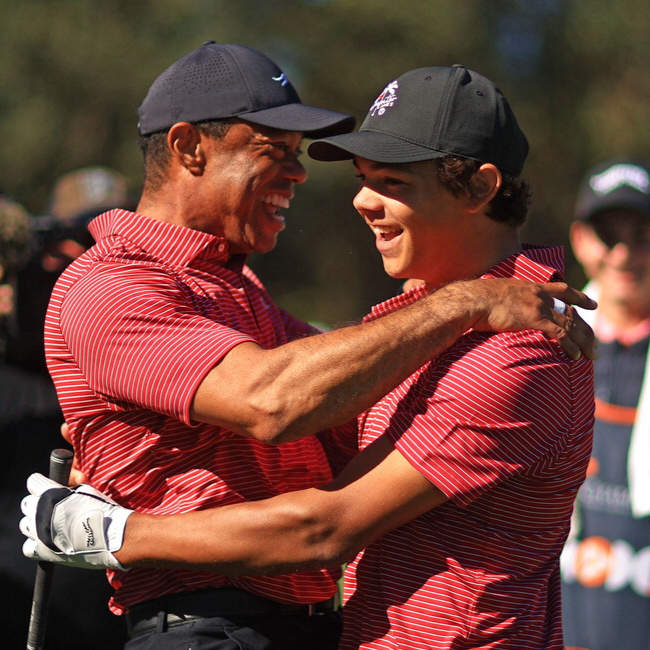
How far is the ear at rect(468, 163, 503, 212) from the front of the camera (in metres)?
2.59

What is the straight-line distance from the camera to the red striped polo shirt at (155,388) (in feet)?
8.02

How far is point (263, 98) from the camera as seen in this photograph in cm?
312

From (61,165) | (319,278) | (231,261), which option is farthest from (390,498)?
(61,165)

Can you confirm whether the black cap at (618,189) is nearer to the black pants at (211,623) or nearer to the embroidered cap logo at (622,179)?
the embroidered cap logo at (622,179)

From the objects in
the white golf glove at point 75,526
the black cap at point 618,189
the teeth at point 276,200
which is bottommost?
the white golf glove at point 75,526

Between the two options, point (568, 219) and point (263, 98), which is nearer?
point (263, 98)

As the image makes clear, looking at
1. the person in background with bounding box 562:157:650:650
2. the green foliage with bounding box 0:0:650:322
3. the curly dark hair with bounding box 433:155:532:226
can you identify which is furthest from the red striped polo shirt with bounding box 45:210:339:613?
the green foliage with bounding box 0:0:650:322

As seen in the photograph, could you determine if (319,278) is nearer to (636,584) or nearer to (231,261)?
(636,584)

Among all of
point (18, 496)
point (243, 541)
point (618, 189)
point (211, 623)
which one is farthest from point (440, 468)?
point (618, 189)

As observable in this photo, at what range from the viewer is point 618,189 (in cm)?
539

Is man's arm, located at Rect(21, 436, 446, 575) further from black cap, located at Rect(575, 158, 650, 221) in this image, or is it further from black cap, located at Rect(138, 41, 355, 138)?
black cap, located at Rect(575, 158, 650, 221)

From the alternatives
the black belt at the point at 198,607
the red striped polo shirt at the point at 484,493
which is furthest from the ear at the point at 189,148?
the black belt at the point at 198,607

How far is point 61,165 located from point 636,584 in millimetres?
12791

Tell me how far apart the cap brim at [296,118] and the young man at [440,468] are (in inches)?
15.6
